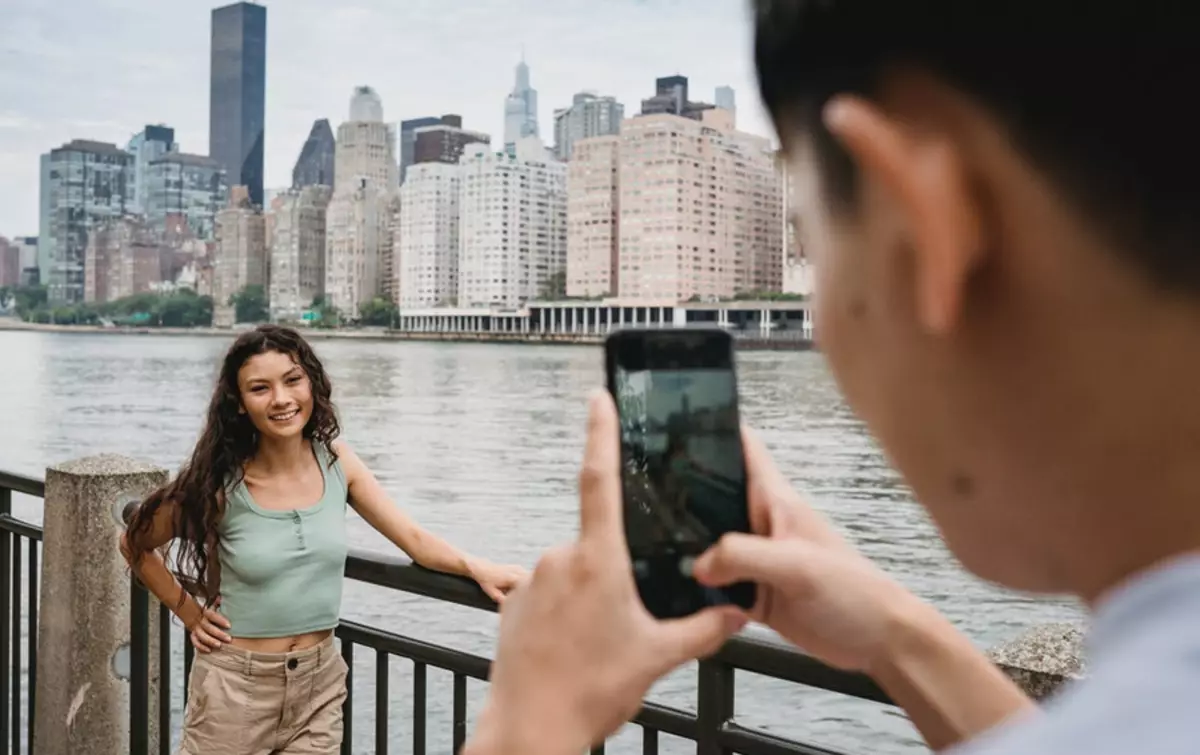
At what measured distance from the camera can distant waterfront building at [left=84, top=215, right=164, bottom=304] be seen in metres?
112

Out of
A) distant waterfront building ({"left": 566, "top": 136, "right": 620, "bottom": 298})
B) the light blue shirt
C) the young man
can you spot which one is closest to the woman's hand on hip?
the young man

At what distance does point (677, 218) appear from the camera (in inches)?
2746

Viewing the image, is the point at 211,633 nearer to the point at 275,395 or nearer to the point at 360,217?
the point at 275,395

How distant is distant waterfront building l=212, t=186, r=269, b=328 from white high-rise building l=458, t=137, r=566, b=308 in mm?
20040

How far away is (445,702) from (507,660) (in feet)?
52.4

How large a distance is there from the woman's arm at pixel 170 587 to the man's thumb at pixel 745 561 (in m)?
2.72

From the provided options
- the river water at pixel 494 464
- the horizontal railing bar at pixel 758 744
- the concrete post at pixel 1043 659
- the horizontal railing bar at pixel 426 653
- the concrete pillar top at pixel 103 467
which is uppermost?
the concrete pillar top at pixel 103 467

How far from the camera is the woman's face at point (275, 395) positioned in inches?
137

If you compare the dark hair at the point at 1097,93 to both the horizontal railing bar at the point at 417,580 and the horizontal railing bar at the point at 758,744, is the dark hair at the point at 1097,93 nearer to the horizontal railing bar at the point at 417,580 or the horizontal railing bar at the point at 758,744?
the horizontal railing bar at the point at 758,744

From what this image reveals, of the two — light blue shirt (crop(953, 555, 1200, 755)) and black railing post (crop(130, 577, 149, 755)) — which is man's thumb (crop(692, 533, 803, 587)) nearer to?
light blue shirt (crop(953, 555, 1200, 755))

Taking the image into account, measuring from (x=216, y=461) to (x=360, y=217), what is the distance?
351ft

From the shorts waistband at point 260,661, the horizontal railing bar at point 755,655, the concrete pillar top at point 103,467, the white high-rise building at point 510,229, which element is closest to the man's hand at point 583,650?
the horizontal railing bar at point 755,655

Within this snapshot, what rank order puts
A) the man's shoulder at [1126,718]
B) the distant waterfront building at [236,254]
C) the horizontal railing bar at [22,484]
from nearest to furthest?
the man's shoulder at [1126,718] → the horizontal railing bar at [22,484] → the distant waterfront building at [236,254]

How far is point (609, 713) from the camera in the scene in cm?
75
